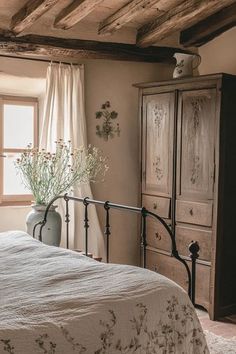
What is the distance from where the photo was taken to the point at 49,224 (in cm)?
366

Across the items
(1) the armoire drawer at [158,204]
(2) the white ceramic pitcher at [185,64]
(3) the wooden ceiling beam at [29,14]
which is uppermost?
(3) the wooden ceiling beam at [29,14]

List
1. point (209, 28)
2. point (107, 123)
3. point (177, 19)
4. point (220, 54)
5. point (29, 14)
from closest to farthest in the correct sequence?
point (29, 14) < point (177, 19) < point (209, 28) < point (220, 54) < point (107, 123)

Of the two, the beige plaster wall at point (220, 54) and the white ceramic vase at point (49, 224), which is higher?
the beige plaster wall at point (220, 54)

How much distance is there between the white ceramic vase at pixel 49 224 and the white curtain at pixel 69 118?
37cm

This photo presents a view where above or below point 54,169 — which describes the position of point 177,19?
above

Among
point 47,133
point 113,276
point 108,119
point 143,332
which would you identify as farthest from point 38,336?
point 108,119

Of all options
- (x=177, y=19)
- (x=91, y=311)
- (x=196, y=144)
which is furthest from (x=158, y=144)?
(x=91, y=311)

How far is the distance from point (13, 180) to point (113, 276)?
2664 mm

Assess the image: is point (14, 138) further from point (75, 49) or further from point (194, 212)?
point (194, 212)

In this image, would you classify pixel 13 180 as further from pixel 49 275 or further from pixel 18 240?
pixel 49 275

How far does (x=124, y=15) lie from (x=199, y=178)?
4.73 ft

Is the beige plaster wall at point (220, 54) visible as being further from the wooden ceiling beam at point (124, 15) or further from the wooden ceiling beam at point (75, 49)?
the wooden ceiling beam at point (124, 15)

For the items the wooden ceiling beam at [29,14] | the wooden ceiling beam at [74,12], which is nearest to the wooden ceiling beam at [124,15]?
the wooden ceiling beam at [74,12]

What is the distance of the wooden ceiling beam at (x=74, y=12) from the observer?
11.2 feet
